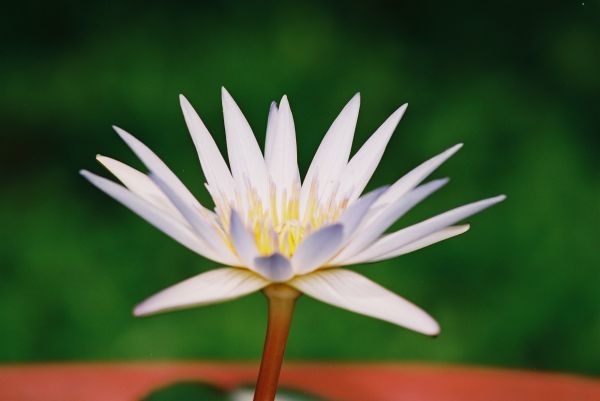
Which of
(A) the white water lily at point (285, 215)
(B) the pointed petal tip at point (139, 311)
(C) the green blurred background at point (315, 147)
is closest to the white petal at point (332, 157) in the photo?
(A) the white water lily at point (285, 215)

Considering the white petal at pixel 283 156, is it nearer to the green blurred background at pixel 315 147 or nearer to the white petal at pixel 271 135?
the white petal at pixel 271 135

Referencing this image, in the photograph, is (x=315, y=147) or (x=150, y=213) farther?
(x=315, y=147)

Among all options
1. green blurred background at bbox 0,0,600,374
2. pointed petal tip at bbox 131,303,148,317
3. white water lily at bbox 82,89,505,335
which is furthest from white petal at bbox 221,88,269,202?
green blurred background at bbox 0,0,600,374

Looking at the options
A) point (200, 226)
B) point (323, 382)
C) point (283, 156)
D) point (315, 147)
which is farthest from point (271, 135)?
point (315, 147)

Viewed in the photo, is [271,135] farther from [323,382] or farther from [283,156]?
[323,382]

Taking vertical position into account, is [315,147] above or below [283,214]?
above
